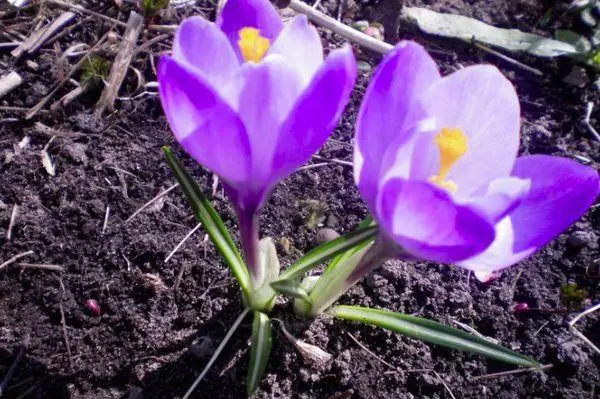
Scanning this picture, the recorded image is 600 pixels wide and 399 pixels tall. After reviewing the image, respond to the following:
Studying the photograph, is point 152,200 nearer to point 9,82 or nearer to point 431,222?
point 9,82

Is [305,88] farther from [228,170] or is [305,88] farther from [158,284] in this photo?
[158,284]

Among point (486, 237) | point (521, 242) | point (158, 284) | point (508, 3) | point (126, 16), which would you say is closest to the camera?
point (486, 237)

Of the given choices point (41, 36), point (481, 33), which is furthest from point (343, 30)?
point (41, 36)

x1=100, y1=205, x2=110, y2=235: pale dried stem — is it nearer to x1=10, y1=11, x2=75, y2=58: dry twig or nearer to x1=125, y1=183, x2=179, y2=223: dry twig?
x1=125, y1=183, x2=179, y2=223: dry twig

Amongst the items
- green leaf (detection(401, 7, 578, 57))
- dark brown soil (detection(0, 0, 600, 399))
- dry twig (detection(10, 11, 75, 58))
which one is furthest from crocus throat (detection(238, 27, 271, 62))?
green leaf (detection(401, 7, 578, 57))

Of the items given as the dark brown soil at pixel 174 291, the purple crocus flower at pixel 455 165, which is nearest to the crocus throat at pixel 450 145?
the purple crocus flower at pixel 455 165

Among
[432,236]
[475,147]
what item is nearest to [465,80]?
[475,147]

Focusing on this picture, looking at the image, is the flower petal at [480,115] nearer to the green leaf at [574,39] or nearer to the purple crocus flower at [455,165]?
the purple crocus flower at [455,165]
